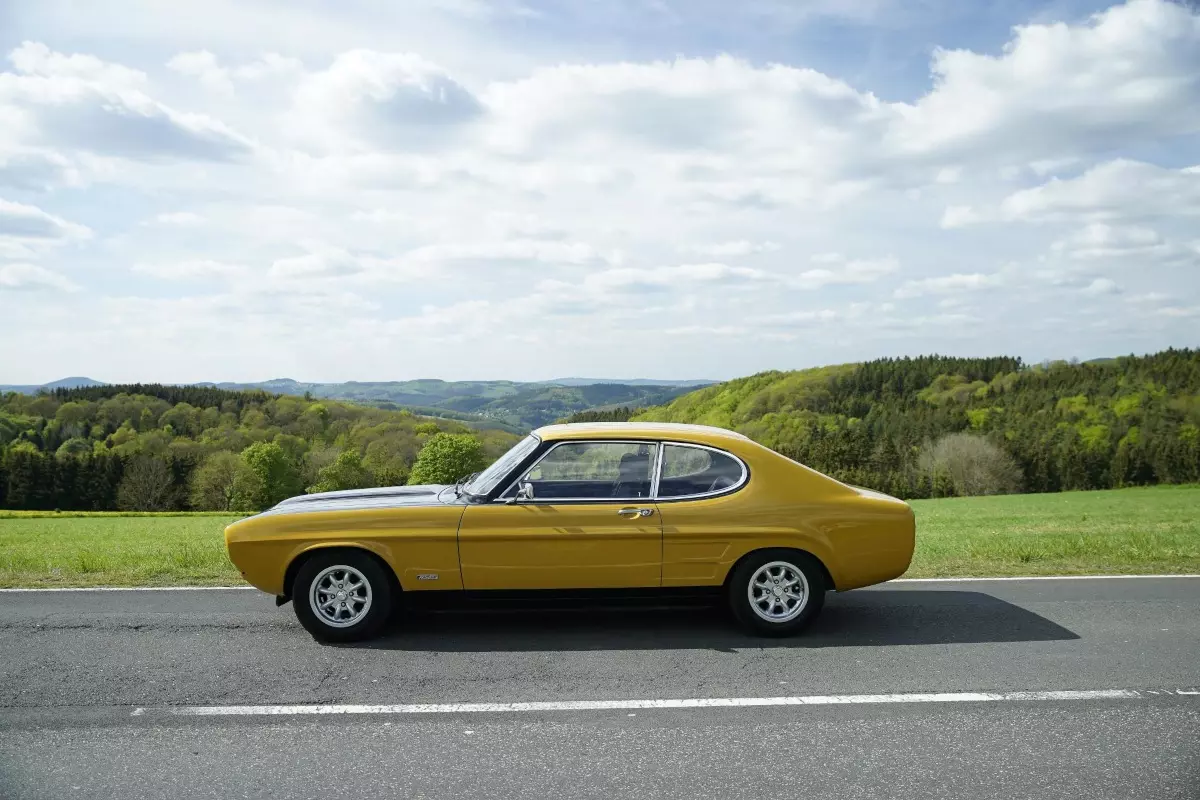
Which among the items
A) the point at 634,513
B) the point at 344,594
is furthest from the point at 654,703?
the point at 344,594

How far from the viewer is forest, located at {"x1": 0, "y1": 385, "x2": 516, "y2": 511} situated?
80.2m

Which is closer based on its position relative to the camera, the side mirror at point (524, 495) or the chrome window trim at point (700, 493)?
the side mirror at point (524, 495)

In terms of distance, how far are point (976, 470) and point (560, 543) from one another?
3404 inches

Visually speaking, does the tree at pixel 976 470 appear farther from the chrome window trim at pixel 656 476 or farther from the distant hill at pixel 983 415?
the chrome window trim at pixel 656 476

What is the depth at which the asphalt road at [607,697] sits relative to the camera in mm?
3990

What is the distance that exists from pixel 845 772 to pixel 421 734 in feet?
6.76

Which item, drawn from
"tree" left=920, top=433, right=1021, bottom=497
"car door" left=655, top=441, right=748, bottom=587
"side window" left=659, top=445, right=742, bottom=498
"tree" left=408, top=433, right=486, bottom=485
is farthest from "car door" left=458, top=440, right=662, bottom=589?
"tree" left=920, top=433, right=1021, bottom=497

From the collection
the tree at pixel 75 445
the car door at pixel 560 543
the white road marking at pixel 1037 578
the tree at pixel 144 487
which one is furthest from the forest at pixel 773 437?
the car door at pixel 560 543

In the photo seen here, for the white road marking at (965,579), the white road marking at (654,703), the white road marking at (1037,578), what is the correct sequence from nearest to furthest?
the white road marking at (654,703)
the white road marking at (965,579)
the white road marking at (1037,578)

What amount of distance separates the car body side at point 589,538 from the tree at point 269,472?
78357 mm

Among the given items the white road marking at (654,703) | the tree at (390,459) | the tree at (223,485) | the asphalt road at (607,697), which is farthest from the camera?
the tree at (390,459)

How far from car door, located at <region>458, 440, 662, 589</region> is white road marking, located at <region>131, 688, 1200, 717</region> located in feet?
4.42

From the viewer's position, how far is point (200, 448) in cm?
9856

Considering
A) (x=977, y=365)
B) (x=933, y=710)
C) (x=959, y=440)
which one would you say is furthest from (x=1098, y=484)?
(x=933, y=710)
